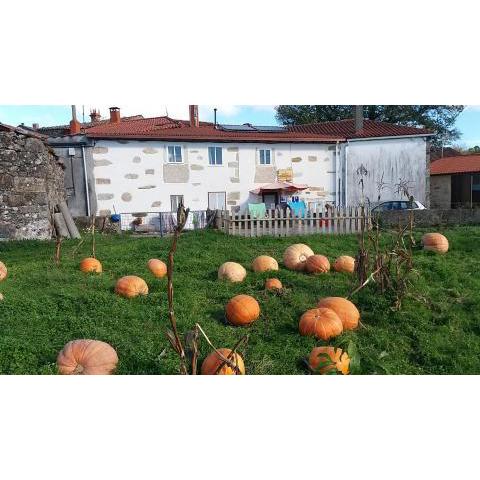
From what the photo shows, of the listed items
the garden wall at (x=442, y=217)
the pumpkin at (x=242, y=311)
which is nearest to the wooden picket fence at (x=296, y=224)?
the garden wall at (x=442, y=217)

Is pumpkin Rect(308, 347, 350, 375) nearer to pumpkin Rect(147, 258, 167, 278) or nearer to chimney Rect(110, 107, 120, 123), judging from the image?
pumpkin Rect(147, 258, 167, 278)

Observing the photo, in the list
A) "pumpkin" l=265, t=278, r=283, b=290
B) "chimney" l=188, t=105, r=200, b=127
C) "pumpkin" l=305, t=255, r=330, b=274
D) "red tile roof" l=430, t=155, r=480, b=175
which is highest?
"chimney" l=188, t=105, r=200, b=127

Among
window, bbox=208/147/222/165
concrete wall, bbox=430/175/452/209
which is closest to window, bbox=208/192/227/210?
window, bbox=208/147/222/165

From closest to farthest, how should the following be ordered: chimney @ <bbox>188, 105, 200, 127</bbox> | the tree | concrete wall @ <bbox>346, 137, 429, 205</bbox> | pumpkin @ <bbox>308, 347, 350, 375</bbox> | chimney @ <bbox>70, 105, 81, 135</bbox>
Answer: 1. pumpkin @ <bbox>308, 347, 350, 375</bbox>
2. chimney @ <bbox>70, 105, 81, 135</bbox>
3. concrete wall @ <bbox>346, 137, 429, 205</bbox>
4. chimney @ <bbox>188, 105, 200, 127</bbox>
5. the tree

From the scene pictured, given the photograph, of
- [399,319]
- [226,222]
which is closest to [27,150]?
[226,222]

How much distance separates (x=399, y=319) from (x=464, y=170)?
2048cm

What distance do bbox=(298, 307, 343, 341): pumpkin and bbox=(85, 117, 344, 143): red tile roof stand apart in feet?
42.0

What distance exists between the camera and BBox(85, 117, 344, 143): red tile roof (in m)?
16.0

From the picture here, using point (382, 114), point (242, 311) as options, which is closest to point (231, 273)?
point (242, 311)

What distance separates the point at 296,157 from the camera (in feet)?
59.5

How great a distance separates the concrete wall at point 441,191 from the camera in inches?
936

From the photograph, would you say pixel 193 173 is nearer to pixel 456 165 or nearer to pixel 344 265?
pixel 344 265

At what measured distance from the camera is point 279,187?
1723 cm

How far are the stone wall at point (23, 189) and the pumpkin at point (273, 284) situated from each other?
7.04 m
